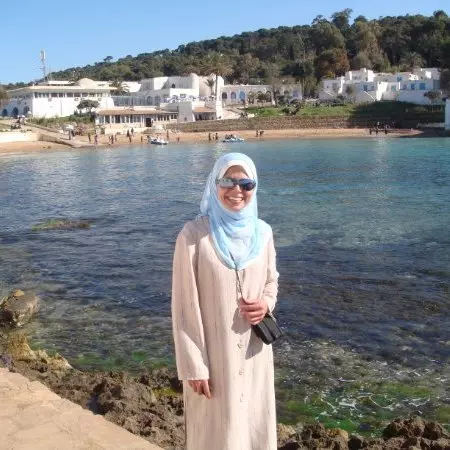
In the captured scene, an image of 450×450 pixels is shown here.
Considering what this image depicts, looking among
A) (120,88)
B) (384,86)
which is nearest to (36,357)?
(384,86)

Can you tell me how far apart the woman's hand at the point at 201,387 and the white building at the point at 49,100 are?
10422cm

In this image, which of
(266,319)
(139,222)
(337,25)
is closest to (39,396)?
(266,319)

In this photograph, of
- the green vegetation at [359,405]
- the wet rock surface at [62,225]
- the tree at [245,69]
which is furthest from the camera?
the tree at [245,69]

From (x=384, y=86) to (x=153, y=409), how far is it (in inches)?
4189

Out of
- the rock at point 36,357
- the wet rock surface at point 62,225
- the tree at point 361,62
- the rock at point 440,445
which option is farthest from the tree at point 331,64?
the rock at point 440,445

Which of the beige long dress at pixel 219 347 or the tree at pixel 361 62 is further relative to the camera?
the tree at pixel 361 62

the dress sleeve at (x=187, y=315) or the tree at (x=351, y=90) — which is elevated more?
the tree at (x=351, y=90)

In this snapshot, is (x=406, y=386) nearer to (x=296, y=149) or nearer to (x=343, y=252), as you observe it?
(x=343, y=252)

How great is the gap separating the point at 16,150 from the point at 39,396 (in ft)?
233

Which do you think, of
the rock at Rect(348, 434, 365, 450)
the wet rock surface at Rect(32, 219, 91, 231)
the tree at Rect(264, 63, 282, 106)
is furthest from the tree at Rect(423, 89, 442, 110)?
the rock at Rect(348, 434, 365, 450)

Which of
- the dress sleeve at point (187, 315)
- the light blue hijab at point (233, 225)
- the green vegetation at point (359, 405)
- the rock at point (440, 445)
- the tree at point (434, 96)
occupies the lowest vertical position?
the green vegetation at point (359, 405)

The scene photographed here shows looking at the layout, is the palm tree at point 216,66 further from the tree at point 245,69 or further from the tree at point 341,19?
the tree at point 341,19

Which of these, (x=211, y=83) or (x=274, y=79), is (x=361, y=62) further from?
(x=211, y=83)

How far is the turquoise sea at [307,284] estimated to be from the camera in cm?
839
